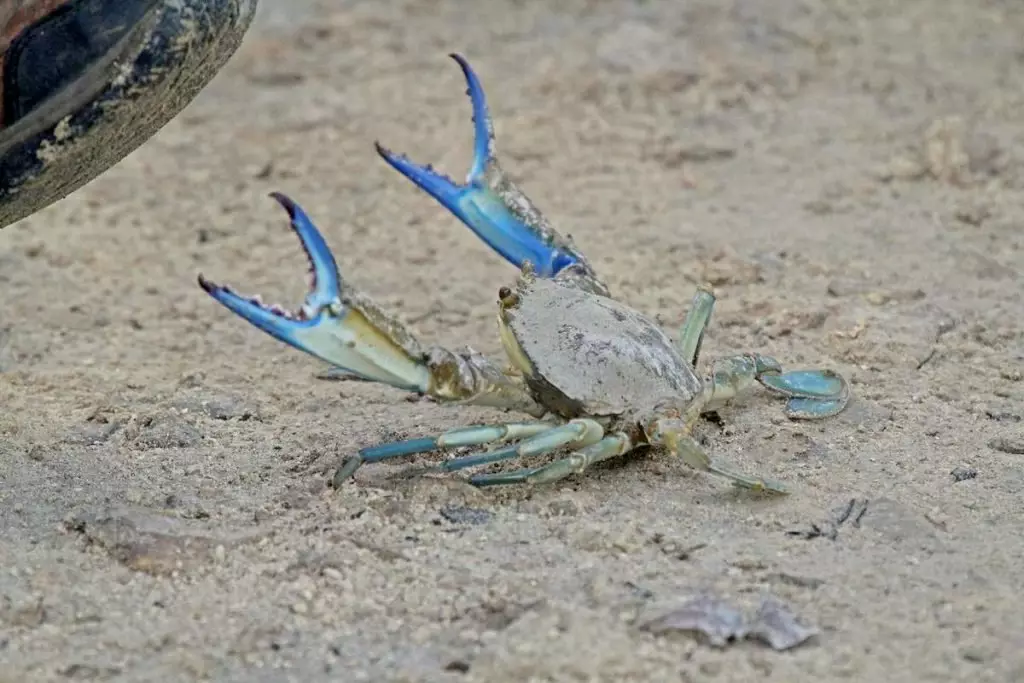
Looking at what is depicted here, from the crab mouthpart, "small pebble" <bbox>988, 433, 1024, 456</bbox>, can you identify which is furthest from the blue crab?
"small pebble" <bbox>988, 433, 1024, 456</bbox>

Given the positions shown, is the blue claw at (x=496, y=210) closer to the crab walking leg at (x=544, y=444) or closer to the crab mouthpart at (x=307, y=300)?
the crab walking leg at (x=544, y=444)

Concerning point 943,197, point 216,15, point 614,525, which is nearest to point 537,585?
point 614,525

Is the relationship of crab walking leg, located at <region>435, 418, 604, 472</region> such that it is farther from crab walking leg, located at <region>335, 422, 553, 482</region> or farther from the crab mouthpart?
the crab mouthpart

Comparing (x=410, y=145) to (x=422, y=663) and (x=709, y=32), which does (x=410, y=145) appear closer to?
(x=709, y=32)

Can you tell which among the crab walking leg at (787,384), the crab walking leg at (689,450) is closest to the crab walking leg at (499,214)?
the crab walking leg at (787,384)

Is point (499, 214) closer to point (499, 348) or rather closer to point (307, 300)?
point (499, 348)

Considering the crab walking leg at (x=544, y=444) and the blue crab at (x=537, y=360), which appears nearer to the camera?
the blue crab at (x=537, y=360)
